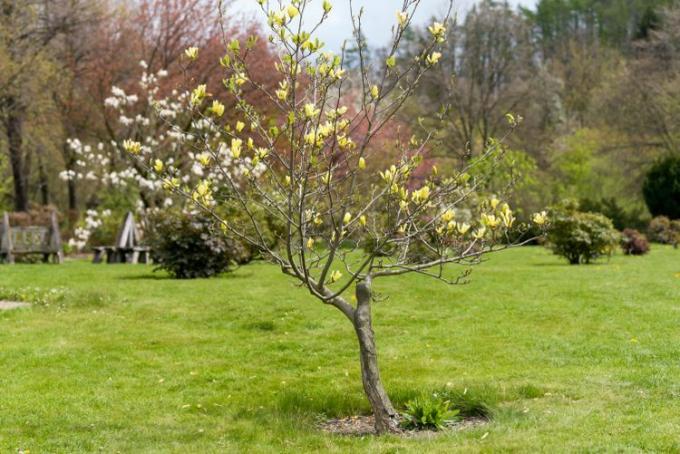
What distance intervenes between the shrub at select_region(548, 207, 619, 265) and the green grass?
4013 mm

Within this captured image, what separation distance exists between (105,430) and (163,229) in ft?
30.9

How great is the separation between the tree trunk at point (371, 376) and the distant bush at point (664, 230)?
2062cm

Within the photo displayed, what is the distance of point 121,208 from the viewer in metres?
26.5

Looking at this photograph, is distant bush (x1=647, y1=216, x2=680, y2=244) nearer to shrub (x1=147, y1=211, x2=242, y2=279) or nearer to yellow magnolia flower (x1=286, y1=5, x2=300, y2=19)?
shrub (x1=147, y1=211, x2=242, y2=279)

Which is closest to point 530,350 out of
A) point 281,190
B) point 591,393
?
point 591,393

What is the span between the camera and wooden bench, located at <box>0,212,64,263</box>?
18.7 metres

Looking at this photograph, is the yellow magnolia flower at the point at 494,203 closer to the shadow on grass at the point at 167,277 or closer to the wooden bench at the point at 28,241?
the shadow on grass at the point at 167,277

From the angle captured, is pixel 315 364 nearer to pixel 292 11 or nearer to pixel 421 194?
pixel 421 194

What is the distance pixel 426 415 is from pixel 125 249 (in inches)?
584

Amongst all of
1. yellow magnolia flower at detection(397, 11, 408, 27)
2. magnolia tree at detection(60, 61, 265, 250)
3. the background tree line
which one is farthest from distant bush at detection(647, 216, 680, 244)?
yellow magnolia flower at detection(397, 11, 408, 27)

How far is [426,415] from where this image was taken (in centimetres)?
549

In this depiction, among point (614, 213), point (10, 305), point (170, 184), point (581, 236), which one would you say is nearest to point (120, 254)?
point (10, 305)

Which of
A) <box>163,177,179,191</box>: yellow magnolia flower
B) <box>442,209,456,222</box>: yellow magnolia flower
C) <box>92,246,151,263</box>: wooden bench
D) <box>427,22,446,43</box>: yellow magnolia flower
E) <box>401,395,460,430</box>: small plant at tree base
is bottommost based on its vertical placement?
<box>401,395,460,430</box>: small plant at tree base

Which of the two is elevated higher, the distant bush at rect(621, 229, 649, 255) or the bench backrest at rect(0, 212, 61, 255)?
the distant bush at rect(621, 229, 649, 255)
